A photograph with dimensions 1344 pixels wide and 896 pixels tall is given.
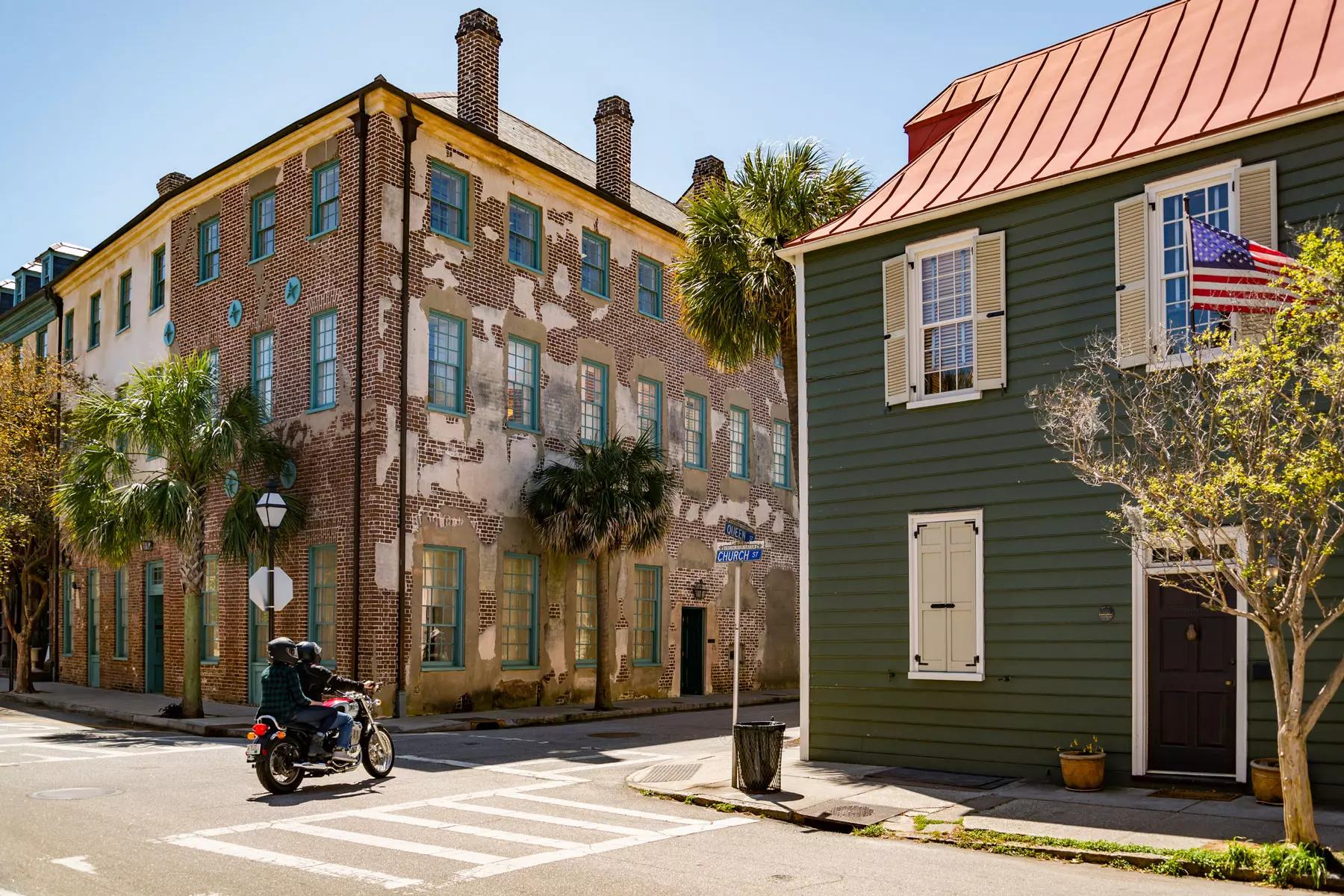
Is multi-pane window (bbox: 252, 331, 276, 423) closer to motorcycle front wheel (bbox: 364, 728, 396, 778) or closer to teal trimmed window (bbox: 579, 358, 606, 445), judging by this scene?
teal trimmed window (bbox: 579, 358, 606, 445)

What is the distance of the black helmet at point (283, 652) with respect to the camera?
12086 millimetres

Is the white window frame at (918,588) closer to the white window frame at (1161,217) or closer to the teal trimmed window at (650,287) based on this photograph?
the white window frame at (1161,217)

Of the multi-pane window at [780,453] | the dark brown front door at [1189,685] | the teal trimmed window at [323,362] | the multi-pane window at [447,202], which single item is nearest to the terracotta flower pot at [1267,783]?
the dark brown front door at [1189,685]

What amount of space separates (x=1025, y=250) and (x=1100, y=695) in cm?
483

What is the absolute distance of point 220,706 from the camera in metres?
22.5

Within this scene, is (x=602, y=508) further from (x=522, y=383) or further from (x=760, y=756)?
(x=760, y=756)

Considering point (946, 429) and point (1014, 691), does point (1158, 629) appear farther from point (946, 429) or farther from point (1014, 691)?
point (946, 429)

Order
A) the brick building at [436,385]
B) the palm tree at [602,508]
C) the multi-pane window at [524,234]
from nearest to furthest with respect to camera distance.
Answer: the brick building at [436,385]
the palm tree at [602,508]
the multi-pane window at [524,234]

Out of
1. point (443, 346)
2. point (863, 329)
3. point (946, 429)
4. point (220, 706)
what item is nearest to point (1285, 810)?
point (946, 429)

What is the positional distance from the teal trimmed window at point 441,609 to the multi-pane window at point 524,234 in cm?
613

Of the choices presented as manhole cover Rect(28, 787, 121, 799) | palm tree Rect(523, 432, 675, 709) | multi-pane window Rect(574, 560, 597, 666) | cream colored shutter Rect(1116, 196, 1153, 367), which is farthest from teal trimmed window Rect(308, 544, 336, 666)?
cream colored shutter Rect(1116, 196, 1153, 367)

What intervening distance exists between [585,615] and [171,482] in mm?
8652

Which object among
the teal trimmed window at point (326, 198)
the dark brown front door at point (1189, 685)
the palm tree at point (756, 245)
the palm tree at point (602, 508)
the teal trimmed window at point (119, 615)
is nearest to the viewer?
the dark brown front door at point (1189, 685)

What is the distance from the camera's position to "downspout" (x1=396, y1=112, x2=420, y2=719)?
20.4m
